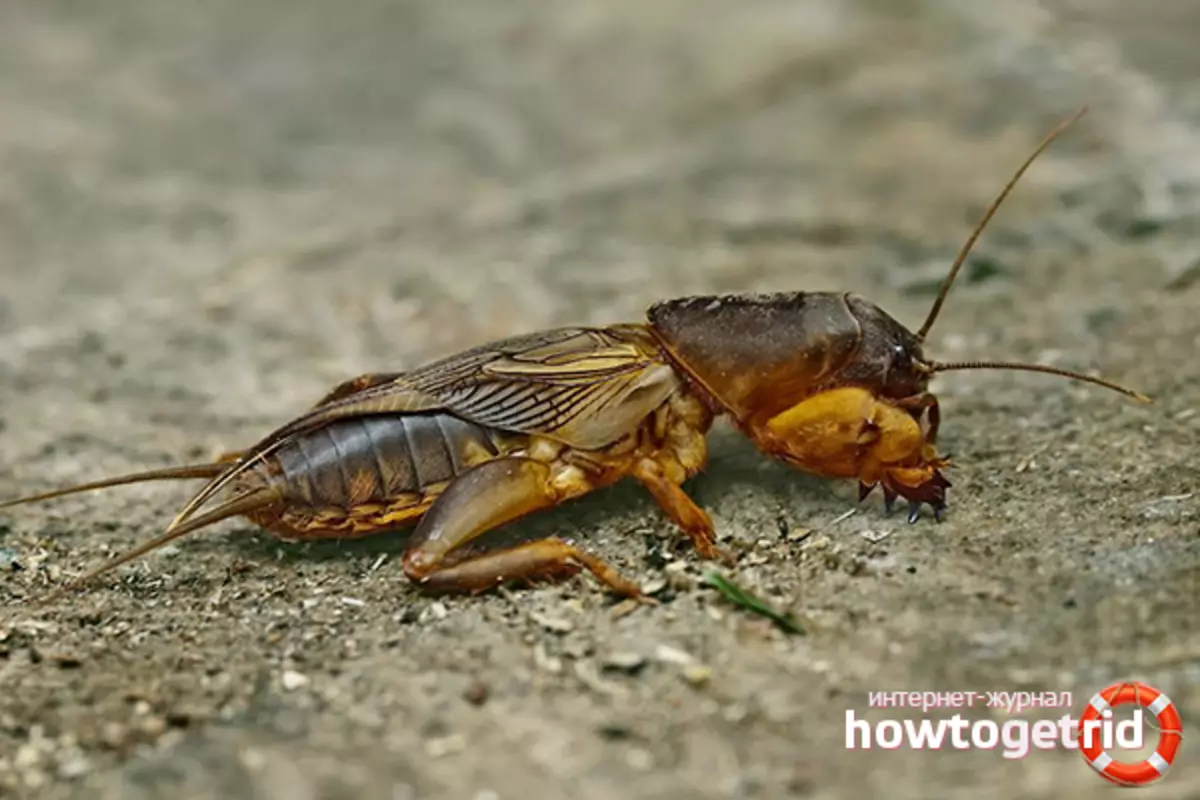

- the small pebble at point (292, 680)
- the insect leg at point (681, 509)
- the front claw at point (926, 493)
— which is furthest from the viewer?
the front claw at point (926, 493)

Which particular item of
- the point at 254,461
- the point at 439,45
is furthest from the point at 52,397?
the point at 439,45

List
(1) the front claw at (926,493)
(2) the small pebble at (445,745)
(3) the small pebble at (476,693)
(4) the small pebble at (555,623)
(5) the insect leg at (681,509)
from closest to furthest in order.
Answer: (2) the small pebble at (445,745) → (3) the small pebble at (476,693) → (4) the small pebble at (555,623) → (5) the insect leg at (681,509) → (1) the front claw at (926,493)

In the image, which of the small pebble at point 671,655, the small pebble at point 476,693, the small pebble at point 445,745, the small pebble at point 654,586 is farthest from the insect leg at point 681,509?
the small pebble at point 445,745

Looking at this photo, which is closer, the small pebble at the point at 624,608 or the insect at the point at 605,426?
the small pebble at the point at 624,608

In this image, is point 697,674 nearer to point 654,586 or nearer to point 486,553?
point 654,586

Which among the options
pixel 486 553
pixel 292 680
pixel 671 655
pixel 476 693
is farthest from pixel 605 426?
pixel 292 680

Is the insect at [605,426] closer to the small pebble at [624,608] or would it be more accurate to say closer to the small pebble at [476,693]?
the small pebble at [624,608]
